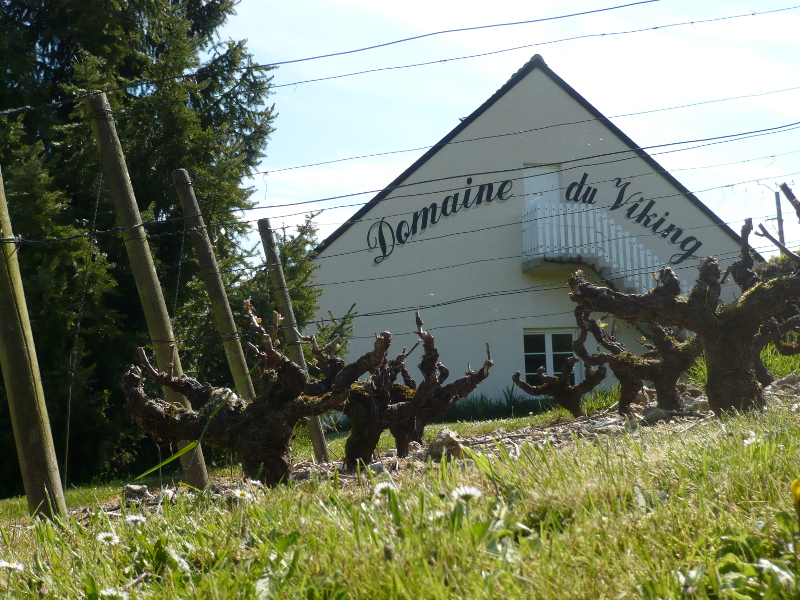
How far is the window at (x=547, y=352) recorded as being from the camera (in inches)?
781

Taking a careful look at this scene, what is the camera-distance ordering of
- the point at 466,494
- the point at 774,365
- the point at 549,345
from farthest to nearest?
the point at 549,345
the point at 774,365
the point at 466,494

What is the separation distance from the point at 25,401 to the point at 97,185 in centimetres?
769

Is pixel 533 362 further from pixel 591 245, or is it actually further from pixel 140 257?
pixel 140 257

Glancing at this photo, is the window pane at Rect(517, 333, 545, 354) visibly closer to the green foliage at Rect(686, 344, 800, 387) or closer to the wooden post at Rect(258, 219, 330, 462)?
the green foliage at Rect(686, 344, 800, 387)

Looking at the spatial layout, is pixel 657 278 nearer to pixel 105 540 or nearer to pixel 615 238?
pixel 105 540

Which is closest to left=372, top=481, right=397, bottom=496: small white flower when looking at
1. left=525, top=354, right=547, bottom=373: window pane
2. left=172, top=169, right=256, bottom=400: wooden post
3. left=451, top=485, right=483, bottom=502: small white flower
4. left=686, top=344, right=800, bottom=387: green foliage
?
left=451, top=485, right=483, bottom=502: small white flower

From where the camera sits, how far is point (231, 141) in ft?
52.6

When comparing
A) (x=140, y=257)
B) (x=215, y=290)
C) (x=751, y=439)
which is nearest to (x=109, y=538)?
(x=751, y=439)

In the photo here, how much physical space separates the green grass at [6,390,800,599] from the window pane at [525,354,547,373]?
52.1 ft

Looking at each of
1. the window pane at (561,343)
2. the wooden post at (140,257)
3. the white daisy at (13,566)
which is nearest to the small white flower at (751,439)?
the white daisy at (13,566)

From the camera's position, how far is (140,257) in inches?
329

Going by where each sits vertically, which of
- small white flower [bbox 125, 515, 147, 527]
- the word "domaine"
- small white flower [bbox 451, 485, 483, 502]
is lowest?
small white flower [bbox 125, 515, 147, 527]

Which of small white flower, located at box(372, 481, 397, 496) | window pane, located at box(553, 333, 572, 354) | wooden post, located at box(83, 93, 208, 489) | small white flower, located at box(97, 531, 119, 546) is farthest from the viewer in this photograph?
window pane, located at box(553, 333, 572, 354)

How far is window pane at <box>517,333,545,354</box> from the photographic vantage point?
20.0m
